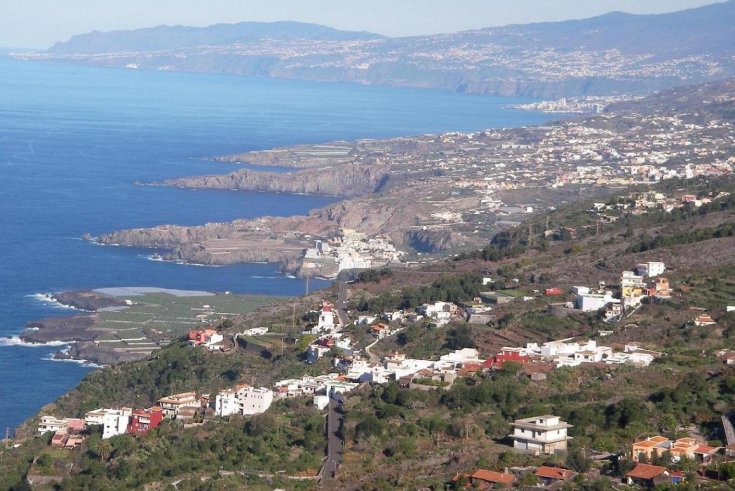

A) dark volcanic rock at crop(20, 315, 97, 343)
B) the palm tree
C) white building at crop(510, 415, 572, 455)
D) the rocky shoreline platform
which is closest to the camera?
white building at crop(510, 415, 572, 455)

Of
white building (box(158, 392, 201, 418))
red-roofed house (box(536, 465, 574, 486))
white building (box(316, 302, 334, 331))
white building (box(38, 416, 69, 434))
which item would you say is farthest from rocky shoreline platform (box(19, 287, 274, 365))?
red-roofed house (box(536, 465, 574, 486))

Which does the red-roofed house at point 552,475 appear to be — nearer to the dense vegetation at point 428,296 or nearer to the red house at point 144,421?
the red house at point 144,421

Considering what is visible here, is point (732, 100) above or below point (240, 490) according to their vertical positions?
below

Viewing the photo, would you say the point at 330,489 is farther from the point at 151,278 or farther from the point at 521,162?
the point at 521,162

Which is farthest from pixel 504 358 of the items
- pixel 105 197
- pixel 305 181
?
pixel 305 181

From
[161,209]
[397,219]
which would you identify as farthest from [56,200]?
[397,219]

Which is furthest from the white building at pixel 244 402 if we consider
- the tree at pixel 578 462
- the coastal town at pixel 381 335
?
the tree at pixel 578 462

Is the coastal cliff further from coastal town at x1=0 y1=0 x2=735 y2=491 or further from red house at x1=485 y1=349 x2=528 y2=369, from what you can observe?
red house at x1=485 y1=349 x2=528 y2=369
